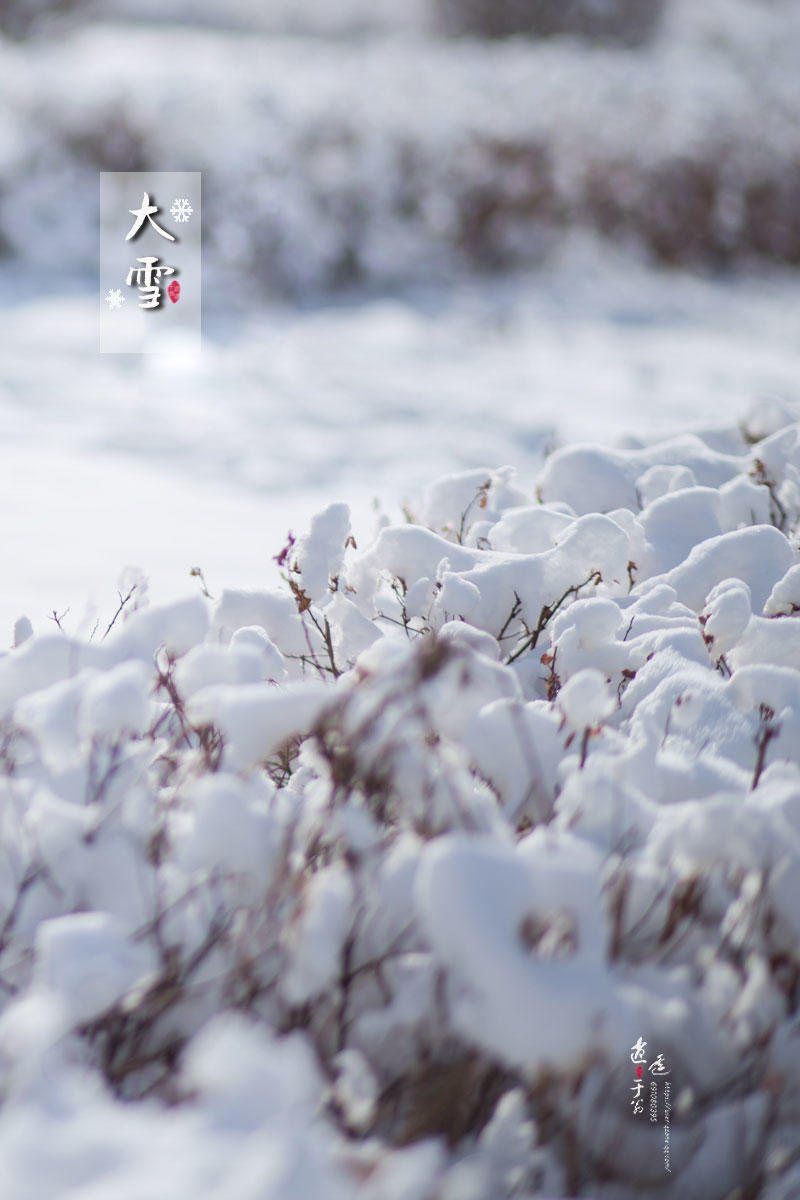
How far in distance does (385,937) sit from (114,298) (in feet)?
20.4

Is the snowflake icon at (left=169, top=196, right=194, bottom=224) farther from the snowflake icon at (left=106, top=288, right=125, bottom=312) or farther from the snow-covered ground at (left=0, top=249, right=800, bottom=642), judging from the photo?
the snow-covered ground at (left=0, top=249, right=800, bottom=642)

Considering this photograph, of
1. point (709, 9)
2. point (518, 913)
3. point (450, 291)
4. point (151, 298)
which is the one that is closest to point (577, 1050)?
point (518, 913)

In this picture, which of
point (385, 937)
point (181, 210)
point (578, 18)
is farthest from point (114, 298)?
point (578, 18)

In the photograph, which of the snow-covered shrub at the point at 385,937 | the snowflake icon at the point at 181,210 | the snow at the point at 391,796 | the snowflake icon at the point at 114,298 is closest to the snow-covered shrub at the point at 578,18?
the snowflake icon at the point at 181,210

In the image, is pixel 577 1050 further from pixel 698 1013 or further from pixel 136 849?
pixel 136 849

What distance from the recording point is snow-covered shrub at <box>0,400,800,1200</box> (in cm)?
72

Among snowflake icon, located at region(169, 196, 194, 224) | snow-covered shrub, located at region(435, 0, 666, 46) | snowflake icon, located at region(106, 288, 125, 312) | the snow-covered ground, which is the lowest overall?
the snow-covered ground

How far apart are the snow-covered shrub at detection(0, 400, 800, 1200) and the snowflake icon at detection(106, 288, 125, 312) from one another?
5.53 m

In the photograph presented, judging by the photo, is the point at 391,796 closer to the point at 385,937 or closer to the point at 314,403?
the point at 385,937

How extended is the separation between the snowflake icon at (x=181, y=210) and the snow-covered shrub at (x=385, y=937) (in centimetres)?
671

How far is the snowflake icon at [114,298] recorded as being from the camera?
6348 millimetres

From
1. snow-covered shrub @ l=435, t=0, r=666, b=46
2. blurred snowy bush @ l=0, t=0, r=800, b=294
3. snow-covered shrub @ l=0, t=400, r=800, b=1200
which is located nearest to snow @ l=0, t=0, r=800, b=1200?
snow-covered shrub @ l=0, t=400, r=800, b=1200

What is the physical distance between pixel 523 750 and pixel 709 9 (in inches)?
616

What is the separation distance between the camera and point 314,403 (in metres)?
4.81
